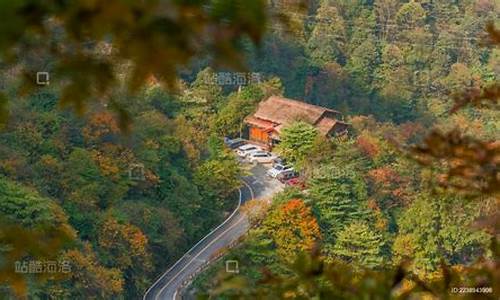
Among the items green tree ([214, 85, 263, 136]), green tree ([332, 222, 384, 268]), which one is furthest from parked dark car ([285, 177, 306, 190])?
green tree ([214, 85, 263, 136])

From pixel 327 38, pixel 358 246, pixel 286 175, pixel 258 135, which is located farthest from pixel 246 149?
pixel 327 38

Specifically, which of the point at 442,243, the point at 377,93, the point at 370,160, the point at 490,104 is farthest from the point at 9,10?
the point at 377,93

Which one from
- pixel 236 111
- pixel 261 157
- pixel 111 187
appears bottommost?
pixel 261 157

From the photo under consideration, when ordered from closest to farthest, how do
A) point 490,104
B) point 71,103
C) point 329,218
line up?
point 71,103 < point 490,104 < point 329,218

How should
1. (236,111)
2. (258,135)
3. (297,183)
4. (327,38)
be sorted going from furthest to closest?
(327,38) < (236,111) < (258,135) < (297,183)

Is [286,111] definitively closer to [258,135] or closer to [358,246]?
[258,135]

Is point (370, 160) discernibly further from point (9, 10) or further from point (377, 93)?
point (9, 10)
